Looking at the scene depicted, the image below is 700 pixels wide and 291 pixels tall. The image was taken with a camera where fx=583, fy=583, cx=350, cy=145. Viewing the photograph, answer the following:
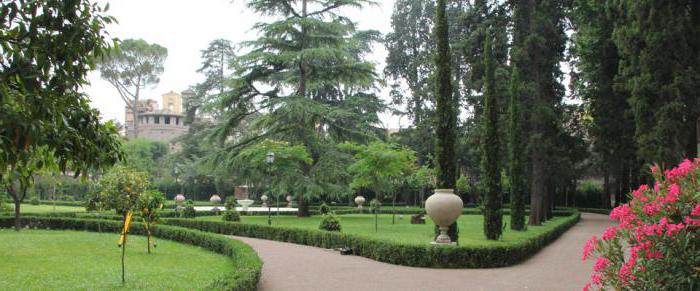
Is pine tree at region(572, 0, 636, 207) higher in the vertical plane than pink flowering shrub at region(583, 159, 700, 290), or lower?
higher

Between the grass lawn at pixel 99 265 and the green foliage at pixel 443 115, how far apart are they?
5704 mm

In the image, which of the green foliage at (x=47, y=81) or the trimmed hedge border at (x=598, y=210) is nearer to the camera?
the green foliage at (x=47, y=81)

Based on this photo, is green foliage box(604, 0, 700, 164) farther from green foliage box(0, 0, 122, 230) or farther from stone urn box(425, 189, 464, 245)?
green foliage box(0, 0, 122, 230)

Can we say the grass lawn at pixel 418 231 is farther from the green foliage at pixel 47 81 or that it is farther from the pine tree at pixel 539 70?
the green foliage at pixel 47 81

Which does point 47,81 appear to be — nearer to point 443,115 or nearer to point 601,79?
point 443,115

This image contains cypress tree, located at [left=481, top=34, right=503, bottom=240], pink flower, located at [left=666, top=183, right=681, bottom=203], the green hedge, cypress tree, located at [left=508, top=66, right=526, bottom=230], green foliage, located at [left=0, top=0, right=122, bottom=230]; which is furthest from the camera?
cypress tree, located at [left=508, top=66, right=526, bottom=230]

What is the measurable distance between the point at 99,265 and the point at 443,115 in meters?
8.71

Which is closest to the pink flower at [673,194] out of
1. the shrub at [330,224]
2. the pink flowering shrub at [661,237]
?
the pink flowering shrub at [661,237]

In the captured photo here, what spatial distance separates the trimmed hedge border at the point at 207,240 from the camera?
25.3ft

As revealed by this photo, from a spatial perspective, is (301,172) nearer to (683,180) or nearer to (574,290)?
(574,290)

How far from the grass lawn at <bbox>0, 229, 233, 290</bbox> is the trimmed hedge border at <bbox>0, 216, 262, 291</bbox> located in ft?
1.00

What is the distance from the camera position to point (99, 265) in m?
11.7

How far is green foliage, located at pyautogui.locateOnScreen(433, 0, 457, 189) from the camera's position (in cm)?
1457

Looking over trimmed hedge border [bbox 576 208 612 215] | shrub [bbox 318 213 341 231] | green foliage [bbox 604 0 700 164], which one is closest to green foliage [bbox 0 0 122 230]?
shrub [bbox 318 213 341 231]
